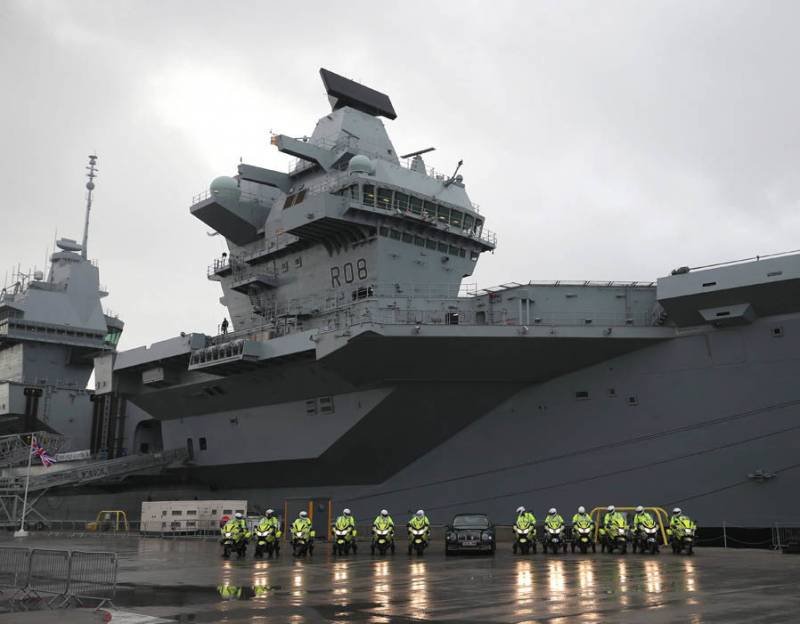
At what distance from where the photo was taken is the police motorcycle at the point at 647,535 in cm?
1855

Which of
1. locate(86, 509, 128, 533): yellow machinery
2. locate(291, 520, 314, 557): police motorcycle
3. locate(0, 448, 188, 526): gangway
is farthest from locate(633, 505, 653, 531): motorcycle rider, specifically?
locate(86, 509, 128, 533): yellow machinery

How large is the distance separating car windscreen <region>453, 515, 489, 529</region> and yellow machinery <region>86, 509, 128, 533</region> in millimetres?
18506

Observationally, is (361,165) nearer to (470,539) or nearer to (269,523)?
(269,523)

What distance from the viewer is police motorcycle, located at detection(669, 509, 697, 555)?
57.9ft

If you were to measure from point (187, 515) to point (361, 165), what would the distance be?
13659mm

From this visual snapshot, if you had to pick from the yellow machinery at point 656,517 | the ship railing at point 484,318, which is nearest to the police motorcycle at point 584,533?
the yellow machinery at point 656,517

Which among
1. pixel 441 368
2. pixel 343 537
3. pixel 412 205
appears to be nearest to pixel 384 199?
pixel 412 205

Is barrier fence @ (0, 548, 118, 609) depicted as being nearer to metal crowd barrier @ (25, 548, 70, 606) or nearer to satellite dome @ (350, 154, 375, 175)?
metal crowd barrier @ (25, 548, 70, 606)

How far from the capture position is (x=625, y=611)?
8922 mm

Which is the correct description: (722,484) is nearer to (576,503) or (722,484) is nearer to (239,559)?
(576,503)

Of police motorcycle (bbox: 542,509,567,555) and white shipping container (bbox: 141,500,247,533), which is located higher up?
white shipping container (bbox: 141,500,247,533)

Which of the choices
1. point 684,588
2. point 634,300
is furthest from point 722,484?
point 684,588

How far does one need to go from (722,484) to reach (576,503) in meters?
3.83

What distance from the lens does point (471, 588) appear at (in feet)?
38.0
